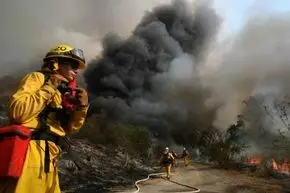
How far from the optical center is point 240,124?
41.6m

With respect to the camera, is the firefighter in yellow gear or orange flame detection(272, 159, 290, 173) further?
orange flame detection(272, 159, 290, 173)

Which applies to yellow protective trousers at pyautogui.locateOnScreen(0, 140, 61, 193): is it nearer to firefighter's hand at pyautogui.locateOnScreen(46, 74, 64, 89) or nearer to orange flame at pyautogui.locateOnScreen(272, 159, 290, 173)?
firefighter's hand at pyautogui.locateOnScreen(46, 74, 64, 89)

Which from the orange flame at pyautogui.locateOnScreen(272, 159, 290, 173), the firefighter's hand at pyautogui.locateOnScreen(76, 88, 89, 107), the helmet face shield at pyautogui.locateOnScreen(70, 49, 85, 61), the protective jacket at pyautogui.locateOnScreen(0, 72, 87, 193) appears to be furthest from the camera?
the orange flame at pyautogui.locateOnScreen(272, 159, 290, 173)

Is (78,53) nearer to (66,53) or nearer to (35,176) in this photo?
(66,53)

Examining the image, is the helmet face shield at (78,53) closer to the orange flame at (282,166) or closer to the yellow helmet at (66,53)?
the yellow helmet at (66,53)

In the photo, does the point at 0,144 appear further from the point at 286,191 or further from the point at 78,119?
the point at 286,191

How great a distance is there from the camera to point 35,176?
8.67ft

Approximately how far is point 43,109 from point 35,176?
0.42 metres

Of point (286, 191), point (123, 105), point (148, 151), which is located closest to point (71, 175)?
point (286, 191)

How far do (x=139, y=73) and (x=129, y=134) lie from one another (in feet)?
86.6

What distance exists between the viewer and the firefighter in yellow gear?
2.56m

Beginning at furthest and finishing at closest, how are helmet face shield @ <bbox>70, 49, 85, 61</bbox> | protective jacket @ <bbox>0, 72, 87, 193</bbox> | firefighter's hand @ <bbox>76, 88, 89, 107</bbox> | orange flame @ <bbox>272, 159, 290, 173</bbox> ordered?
orange flame @ <bbox>272, 159, 290, 173</bbox> < helmet face shield @ <bbox>70, 49, 85, 61</bbox> < firefighter's hand @ <bbox>76, 88, 89, 107</bbox> < protective jacket @ <bbox>0, 72, 87, 193</bbox>

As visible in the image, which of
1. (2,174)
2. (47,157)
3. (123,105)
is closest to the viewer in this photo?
(2,174)

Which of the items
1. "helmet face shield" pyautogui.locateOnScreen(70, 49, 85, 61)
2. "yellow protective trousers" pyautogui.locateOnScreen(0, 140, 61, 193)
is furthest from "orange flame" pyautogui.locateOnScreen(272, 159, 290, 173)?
"yellow protective trousers" pyautogui.locateOnScreen(0, 140, 61, 193)
